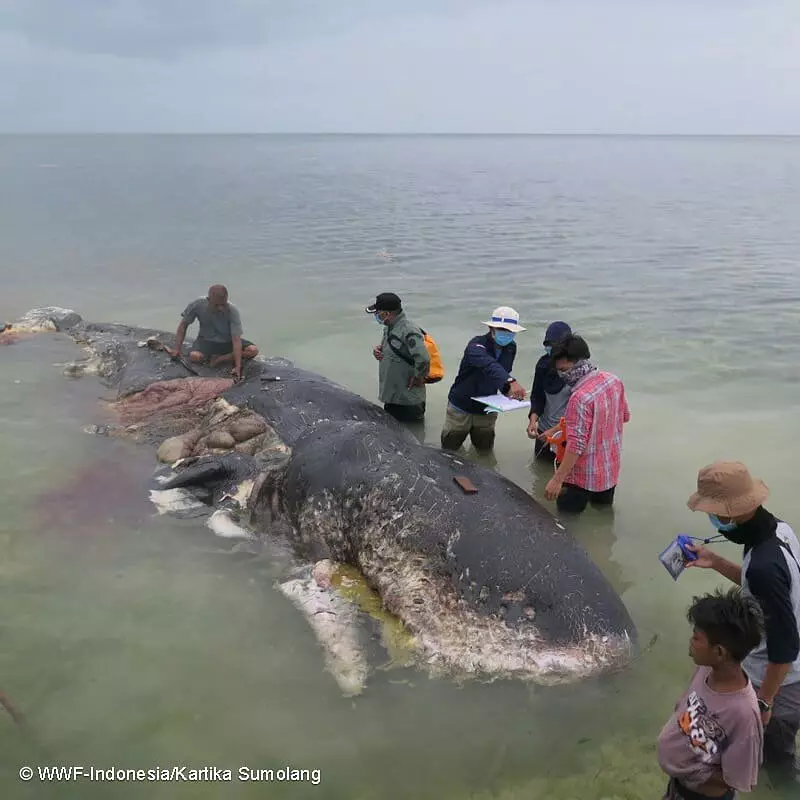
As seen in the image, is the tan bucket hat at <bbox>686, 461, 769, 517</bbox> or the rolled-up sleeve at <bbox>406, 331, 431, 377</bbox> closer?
the tan bucket hat at <bbox>686, 461, 769, 517</bbox>

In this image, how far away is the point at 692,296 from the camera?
20.2 metres

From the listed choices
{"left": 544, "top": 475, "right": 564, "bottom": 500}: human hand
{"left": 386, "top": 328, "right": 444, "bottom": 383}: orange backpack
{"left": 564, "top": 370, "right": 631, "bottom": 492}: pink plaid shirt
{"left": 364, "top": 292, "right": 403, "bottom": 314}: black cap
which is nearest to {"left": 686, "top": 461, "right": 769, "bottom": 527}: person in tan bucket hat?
{"left": 544, "top": 475, "right": 564, "bottom": 500}: human hand

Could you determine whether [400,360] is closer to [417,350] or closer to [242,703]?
[417,350]

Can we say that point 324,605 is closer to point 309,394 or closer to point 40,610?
point 40,610

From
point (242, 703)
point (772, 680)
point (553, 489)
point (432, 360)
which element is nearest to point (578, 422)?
point (553, 489)

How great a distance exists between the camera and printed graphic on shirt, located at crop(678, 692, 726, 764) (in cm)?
349

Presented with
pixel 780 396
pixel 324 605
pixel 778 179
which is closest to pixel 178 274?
pixel 780 396

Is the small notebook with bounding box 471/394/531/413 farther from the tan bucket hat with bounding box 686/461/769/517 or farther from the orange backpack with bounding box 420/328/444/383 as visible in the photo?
the tan bucket hat with bounding box 686/461/769/517

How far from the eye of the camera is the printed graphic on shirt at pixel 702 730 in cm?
349

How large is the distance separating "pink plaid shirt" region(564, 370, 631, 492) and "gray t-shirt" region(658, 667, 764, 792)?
314 centimetres

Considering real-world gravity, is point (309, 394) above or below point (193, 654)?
above

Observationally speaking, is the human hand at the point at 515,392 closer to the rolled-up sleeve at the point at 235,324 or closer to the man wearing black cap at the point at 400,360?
the man wearing black cap at the point at 400,360

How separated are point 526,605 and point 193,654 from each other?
2.69m

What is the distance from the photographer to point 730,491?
3.93m
